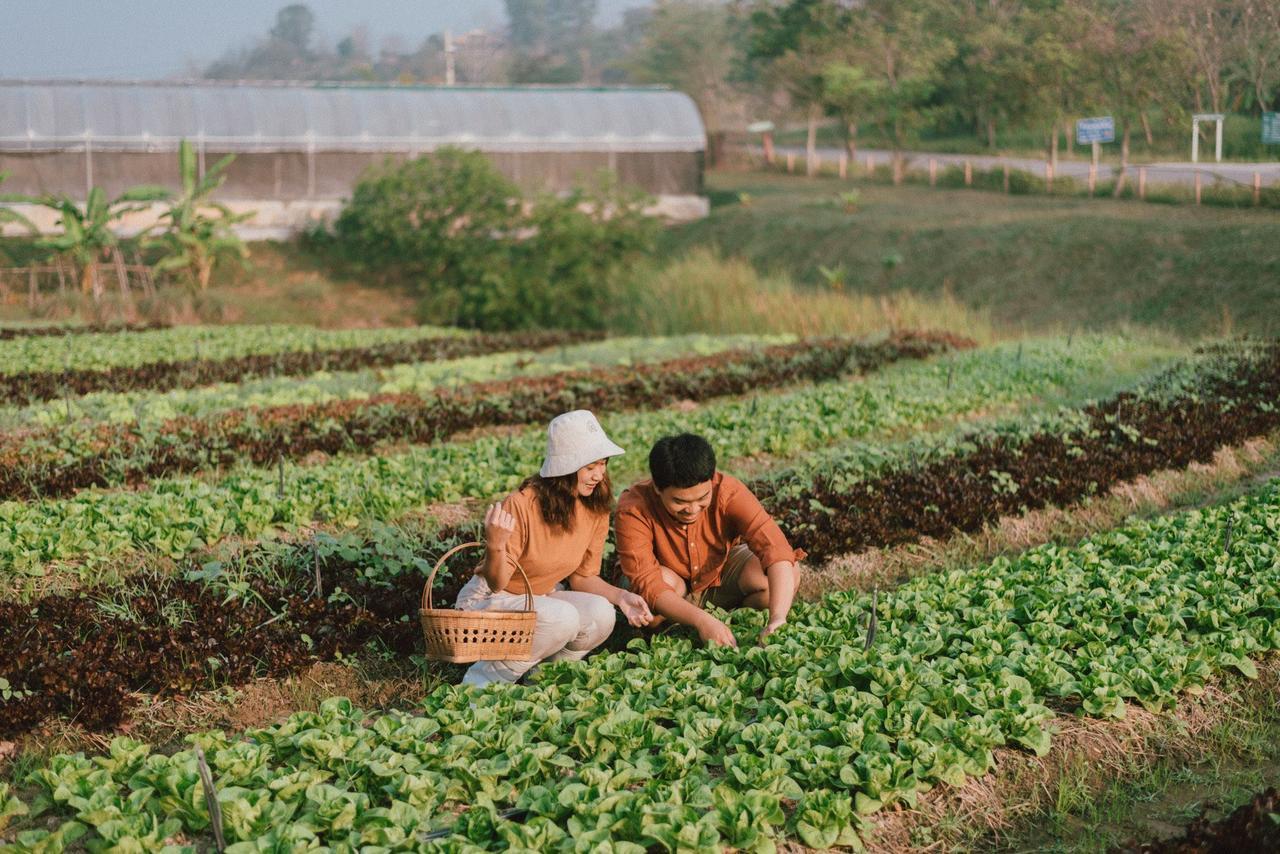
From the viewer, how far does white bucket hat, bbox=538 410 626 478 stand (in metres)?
5.11

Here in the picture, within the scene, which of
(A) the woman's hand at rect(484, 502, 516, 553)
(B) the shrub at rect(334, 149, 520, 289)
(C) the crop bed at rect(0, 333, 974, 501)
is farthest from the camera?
(B) the shrub at rect(334, 149, 520, 289)

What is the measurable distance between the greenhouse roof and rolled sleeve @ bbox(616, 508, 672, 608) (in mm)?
23680

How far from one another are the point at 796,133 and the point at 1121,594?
2164 inches

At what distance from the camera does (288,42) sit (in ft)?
470

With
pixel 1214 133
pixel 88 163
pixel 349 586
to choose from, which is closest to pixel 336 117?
pixel 88 163

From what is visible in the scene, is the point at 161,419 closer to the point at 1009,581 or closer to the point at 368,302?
the point at 1009,581

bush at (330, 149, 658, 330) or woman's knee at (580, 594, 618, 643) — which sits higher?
bush at (330, 149, 658, 330)

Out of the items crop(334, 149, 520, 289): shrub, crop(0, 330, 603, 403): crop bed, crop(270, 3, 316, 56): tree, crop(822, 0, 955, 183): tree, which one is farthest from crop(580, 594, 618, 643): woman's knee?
crop(270, 3, 316, 56): tree

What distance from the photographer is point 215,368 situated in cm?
1481

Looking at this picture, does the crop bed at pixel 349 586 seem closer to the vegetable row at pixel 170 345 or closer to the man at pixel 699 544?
the man at pixel 699 544

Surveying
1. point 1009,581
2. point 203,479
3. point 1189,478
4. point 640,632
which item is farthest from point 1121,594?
point 203,479

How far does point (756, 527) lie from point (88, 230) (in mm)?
19134

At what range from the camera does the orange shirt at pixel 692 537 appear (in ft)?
18.1

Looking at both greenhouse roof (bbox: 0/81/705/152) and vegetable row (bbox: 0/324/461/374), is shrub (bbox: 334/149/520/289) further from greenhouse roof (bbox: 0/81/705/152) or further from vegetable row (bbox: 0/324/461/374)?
vegetable row (bbox: 0/324/461/374)
